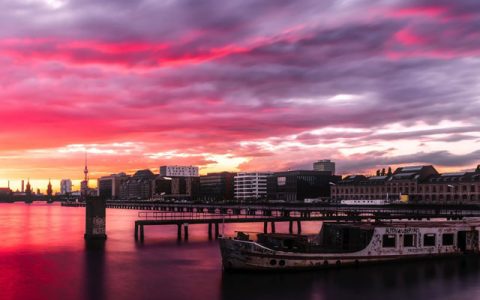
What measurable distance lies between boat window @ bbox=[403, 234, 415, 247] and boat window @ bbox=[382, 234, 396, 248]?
6.69 ft

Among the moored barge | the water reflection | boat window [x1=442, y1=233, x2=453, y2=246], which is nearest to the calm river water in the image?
the water reflection

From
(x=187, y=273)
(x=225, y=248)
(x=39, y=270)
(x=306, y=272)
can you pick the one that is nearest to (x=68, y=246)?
(x=39, y=270)

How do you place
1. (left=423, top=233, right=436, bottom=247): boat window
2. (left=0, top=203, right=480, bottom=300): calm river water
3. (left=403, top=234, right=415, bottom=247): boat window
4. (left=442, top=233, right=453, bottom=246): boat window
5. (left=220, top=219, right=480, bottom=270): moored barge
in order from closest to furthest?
(left=0, top=203, right=480, bottom=300): calm river water
(left=220, top=219, right=480, bottom=270): moored barge
(left=403, top=234, right=415, bottom=247): boat window
(left=423, top=233, right=436, bottom=247): boat window
(left=442, top=233, right=453, bottom=246): boat window

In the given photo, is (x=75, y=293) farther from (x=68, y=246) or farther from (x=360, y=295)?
(x=68, y=246)

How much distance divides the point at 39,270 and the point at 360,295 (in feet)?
138

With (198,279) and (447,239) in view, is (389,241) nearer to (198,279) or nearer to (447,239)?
(447,239)

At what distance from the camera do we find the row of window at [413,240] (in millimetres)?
71250

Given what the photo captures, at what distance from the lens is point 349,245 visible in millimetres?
70625

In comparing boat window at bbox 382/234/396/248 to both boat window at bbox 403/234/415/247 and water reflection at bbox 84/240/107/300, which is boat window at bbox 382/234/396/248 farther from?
water reflection at bbox 84/240/107/300

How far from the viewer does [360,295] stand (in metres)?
55.3

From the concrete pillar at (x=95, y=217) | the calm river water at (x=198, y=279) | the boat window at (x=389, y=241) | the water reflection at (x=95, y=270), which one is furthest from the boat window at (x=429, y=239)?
the concrete pillar at (x=95, y=217)

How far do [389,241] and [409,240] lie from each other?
3876 millimetres

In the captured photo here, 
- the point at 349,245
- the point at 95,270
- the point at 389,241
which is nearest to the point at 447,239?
the point at 389,241

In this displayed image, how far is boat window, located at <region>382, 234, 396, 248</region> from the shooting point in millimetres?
70938
